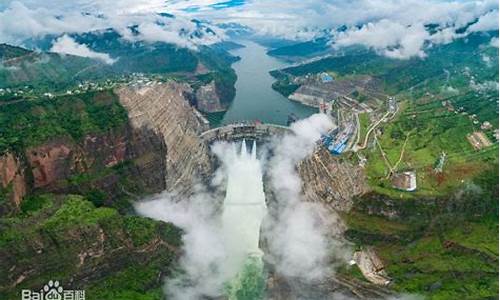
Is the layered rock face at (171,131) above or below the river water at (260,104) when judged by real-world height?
above

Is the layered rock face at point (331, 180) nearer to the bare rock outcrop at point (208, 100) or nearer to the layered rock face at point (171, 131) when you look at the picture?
the layered rock face at point (171, 131)

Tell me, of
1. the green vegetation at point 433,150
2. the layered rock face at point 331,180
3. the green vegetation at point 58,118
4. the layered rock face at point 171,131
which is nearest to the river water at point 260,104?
the layered rock face at point 171,131

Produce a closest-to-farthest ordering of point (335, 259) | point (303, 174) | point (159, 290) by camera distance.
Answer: point (159, 290) → point (335, 259) → point (303, 174)

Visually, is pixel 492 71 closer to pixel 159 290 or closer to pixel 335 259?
pixel 335 259

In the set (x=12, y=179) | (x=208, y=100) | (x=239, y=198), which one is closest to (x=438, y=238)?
(x=239, y=198)

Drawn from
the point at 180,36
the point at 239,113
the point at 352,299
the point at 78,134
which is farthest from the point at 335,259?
the point at 180,36
